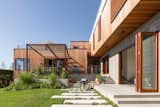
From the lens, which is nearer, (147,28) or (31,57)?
(147,28)

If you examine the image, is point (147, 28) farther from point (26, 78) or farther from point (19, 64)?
point (19, 64)

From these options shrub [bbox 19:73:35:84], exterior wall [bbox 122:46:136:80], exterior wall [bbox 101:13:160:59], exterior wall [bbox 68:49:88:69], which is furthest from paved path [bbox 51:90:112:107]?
exterior wall [bbox 68:49:88:69]

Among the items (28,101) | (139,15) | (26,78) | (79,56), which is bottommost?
(28,101)

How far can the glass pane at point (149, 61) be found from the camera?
967cm

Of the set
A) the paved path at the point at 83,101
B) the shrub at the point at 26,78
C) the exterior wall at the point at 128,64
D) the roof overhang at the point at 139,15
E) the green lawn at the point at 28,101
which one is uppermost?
the roof overhang at the point at 139,15

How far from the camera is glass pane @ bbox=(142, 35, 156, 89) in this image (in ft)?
31.7

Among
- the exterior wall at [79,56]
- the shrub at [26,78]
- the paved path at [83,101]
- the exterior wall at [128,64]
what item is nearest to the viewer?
the paved path at [83,101]

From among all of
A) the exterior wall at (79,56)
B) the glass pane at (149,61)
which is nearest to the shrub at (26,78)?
the glass pane at (149,61)

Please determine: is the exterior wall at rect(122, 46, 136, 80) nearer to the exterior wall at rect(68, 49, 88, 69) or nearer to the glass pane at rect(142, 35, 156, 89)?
the glass pane at rect(142, 35, 156, 89)

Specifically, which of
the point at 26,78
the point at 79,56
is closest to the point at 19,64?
the point at 79,56

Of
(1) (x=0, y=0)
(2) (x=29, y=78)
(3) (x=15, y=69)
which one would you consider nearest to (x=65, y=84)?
(2) (x=29, y=78)

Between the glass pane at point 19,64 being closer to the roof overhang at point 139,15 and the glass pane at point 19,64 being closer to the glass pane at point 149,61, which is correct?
the roof overhang at point 139,15

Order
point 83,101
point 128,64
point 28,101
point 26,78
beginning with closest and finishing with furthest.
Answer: point 83,101 → point 28,101 → point 26,78 → point 128,64

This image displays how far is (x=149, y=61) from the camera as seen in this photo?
9.90 meters
